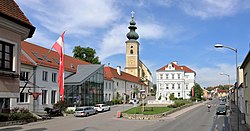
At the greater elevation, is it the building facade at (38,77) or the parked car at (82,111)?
the building facade at (38,77)

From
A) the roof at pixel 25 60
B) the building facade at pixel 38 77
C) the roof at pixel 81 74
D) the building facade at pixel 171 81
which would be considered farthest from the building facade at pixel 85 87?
the building facade at pixel 171 81

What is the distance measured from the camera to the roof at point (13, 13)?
25.0 ft

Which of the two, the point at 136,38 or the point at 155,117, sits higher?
the point at 136,38

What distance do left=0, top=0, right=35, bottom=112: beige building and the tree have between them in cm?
7239

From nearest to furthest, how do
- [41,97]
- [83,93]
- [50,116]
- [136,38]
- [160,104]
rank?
[50,116], [41,97], [83,93], [160,104], [136,38]

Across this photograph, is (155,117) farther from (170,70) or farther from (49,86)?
(170,70)

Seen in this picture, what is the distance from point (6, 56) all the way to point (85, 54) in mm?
73537

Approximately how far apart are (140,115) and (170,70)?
194 ft

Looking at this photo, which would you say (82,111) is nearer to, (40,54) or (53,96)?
(53,96)

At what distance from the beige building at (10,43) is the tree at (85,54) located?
2850 inches

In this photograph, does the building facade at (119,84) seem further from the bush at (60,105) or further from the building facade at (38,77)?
the bush at (60,105)

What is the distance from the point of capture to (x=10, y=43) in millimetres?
8094

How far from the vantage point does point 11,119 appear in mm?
27875

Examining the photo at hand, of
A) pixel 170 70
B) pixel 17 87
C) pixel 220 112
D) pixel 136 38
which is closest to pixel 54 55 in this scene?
pixel 220 112
